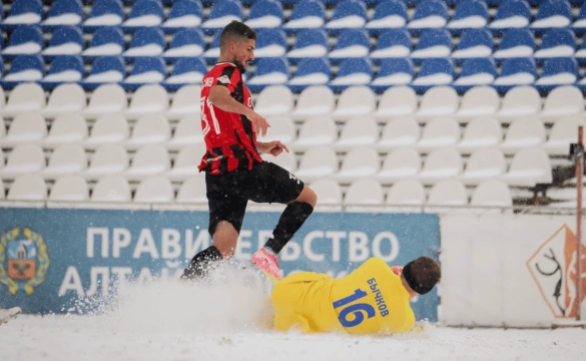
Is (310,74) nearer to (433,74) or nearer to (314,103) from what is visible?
(314,103)

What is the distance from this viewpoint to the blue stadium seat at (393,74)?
848cm

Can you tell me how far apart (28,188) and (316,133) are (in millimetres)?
3029

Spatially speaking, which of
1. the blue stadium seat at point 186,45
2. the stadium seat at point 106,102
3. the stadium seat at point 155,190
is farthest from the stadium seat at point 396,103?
the stadium seat at point 106,102

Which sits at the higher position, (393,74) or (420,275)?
(393,74)

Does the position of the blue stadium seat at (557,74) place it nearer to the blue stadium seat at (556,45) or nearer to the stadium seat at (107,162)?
the blue stadium seat at (556,45)

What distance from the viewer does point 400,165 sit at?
7699mm

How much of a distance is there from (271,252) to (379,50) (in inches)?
190

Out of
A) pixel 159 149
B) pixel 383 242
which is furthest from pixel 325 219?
pixel 159 149

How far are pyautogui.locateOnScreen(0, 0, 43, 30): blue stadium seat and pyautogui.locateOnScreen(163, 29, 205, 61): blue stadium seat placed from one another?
1.79m

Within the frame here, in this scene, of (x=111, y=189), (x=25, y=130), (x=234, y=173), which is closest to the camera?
(x=234, y=173)

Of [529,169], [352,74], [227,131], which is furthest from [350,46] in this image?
[227,131]

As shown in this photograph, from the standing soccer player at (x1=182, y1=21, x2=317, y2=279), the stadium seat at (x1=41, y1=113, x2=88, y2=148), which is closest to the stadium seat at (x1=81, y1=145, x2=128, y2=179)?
the stadium seat at (x1=41, y1=113, x2=88, y2=148)

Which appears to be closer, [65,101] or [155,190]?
[155,190]

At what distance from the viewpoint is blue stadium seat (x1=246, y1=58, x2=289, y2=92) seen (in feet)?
28.2
